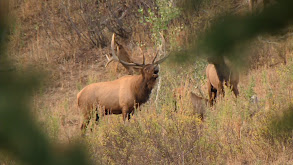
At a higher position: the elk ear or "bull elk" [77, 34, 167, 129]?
the elk ear

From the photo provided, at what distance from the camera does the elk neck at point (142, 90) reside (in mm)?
10070

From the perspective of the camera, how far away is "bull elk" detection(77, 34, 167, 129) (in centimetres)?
1006

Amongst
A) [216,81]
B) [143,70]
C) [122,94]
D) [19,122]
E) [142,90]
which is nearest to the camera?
[19,122]

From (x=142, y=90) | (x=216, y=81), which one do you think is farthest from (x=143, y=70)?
(x=216, y=81)

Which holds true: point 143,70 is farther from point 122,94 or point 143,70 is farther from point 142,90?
point 122,94

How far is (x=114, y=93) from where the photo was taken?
1038cm

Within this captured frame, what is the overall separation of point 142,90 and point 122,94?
1.52 feet

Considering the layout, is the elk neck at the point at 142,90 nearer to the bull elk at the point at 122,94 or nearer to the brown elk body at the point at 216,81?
the bull elk at the point at 122,94

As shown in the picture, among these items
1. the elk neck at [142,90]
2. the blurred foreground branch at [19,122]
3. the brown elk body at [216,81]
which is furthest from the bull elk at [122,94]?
the blurred foreground branch at [19,122]

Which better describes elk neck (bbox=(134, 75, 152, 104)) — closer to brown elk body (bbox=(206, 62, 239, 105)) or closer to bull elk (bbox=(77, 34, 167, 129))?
bull elk (bbox=(77, 34, 167, 129))

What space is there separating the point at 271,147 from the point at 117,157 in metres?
2.16

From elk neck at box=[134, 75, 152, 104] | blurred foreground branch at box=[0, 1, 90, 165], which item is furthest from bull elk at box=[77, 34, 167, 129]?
blurred foreground branch at box=[0, 1, 90, 165]

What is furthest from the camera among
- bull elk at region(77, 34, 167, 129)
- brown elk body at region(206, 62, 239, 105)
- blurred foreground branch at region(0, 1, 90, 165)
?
brown elk body at region(206, 62, 239, 105)

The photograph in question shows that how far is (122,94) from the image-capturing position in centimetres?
1030
